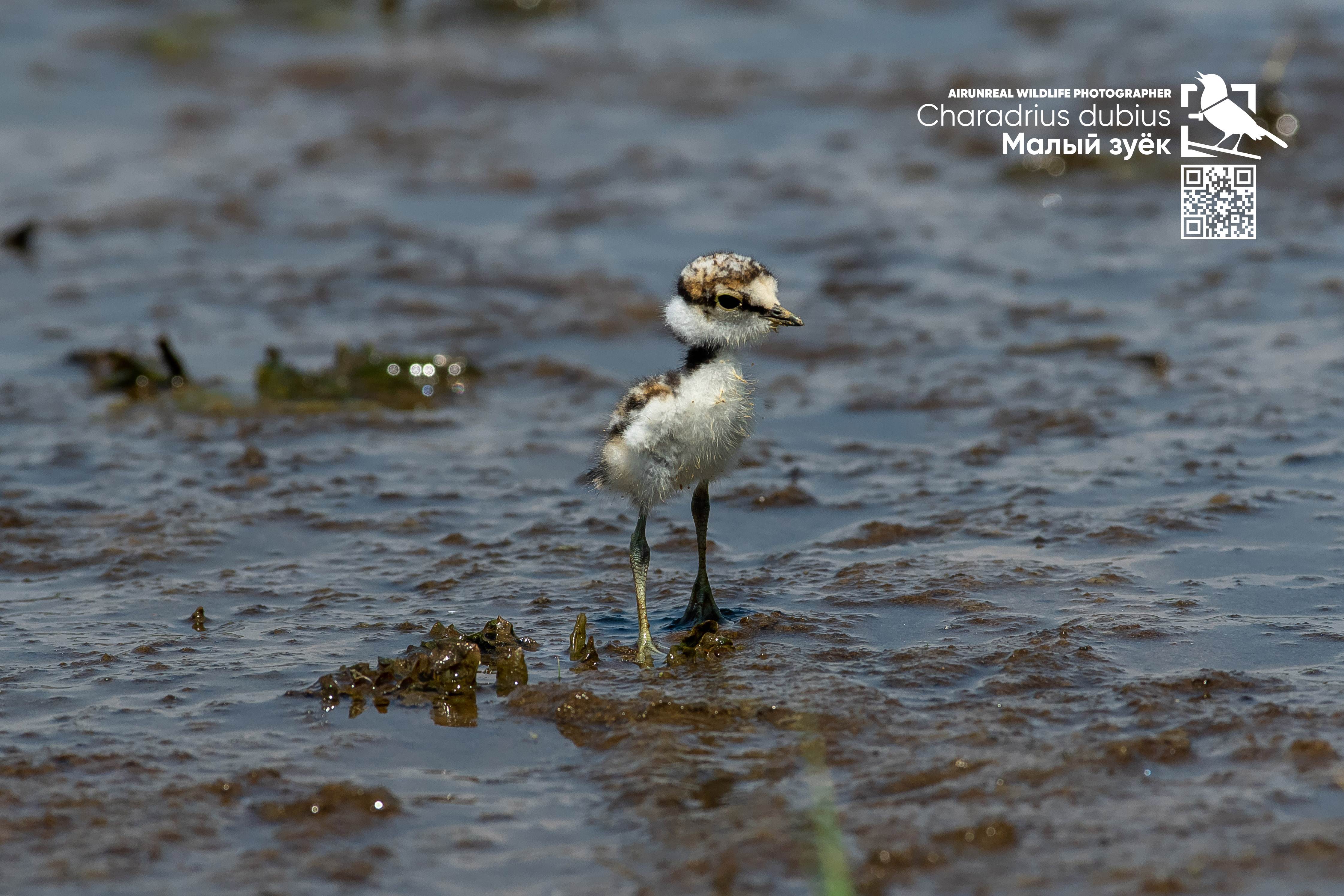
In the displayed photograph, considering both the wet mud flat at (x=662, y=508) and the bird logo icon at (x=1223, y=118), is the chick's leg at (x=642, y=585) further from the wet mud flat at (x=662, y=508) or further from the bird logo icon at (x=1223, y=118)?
the bird logo icon at (x=1223, y=118)

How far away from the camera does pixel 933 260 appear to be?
9.92 m

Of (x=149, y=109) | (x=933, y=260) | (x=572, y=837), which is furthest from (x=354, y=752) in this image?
(x=149, y=109)

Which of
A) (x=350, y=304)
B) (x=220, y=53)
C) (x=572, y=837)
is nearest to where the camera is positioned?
(x=572, y=837)

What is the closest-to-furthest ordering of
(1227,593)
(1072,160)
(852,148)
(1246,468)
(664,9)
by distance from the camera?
(1227,593) → (1246,468) → (1072,160) → (852,148) → (664,9)

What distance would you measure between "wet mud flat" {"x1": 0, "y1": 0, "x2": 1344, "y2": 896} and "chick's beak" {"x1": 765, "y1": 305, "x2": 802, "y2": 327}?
3.65ft

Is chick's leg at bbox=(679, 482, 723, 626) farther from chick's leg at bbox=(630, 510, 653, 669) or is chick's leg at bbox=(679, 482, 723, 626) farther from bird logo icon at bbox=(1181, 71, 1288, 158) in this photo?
bird logo icon at bbox=(1181, 71, 1288, 158)

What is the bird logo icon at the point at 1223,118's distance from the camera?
441 inches

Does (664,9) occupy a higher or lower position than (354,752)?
higher

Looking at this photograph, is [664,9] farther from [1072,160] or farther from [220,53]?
[1072,160]

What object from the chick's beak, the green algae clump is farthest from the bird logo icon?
the green algae clump

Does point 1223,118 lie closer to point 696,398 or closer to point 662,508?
point 662,508

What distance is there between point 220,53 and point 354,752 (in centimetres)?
1238

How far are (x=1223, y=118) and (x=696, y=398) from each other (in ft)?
26.8

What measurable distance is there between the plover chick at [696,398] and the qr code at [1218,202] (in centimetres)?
560
